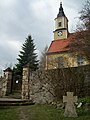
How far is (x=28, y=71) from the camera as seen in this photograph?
52.6 ft

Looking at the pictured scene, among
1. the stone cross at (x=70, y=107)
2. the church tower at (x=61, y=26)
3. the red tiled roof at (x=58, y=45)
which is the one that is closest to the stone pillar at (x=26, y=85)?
the stone cross at (x=70, y=107)

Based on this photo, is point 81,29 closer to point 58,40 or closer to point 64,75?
point 64,75

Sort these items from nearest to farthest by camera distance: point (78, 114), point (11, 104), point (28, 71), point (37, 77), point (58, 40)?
point (78, 114) → point (11, 104) → point (37, 77) → point (28, 71) → point (58, 40)

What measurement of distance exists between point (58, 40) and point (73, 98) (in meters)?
28.3

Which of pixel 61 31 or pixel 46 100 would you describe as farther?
pixel 61 31

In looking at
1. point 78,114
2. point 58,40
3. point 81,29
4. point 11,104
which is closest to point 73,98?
point 78,114

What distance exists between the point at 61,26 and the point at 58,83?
26.8m

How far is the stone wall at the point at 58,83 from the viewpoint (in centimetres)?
1248

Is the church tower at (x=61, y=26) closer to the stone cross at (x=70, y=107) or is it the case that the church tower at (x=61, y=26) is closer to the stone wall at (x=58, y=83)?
the stone wall at (x=58, y=83)

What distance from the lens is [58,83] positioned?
1283cm

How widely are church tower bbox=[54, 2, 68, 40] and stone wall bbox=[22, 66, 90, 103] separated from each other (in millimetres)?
22664

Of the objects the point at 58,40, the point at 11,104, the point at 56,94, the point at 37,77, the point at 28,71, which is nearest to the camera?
the point at 11,104

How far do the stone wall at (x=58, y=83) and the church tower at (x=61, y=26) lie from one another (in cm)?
2266

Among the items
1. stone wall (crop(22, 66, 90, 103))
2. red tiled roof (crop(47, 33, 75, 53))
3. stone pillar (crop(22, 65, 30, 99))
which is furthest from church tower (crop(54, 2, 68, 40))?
stone wall (crop(22, 66, 90, 103))
